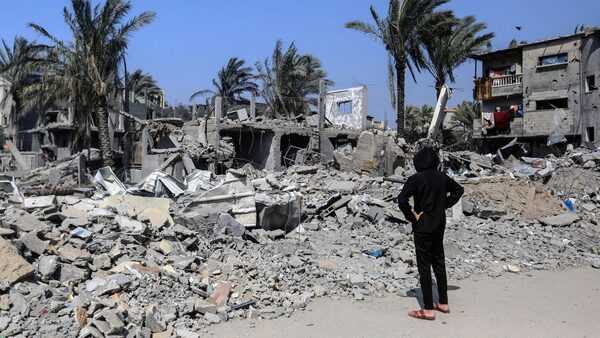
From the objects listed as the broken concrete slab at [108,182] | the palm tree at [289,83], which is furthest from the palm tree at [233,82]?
the broken concrete slab at [108,182]

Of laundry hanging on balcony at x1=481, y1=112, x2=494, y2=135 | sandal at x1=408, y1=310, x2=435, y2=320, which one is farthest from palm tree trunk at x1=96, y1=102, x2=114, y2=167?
laundry hanging on balcony at x1=481, y1=112, x2=494, y2=135

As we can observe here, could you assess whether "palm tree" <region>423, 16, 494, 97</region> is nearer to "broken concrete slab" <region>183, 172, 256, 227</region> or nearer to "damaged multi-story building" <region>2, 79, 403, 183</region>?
"damaged multi-story building" <region>2, 79, 403, 183</region>

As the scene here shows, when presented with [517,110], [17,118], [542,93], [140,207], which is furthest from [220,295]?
[17,118]

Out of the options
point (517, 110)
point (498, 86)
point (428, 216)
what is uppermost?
point (498, 86)

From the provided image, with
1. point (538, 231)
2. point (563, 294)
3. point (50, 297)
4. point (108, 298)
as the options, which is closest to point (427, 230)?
point (563, 294)

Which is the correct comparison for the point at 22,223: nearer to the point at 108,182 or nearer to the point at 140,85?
the point at 108,182

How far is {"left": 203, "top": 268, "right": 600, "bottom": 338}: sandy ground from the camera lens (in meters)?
4.43

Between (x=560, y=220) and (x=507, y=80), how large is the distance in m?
24.9

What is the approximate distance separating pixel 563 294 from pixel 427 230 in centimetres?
233

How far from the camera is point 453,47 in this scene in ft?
83.8

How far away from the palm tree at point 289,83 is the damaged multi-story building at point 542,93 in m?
11.6

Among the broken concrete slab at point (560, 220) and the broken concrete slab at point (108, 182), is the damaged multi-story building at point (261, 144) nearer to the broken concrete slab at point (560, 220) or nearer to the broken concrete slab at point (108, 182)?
the broken concrete slab at point (108, 182)

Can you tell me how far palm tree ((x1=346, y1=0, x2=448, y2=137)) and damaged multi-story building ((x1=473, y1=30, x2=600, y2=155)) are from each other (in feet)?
35.3

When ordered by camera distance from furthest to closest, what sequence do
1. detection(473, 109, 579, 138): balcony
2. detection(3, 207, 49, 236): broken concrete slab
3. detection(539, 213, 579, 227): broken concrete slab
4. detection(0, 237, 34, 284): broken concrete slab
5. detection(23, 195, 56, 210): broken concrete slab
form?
detection(473, 109, 579, 138): balcony → detection(539, 213, 579, 227): broken concrete slab → detection(23, 195, 56, 210): broken concrete slab → detection(3, 207, 49, 236): broken concrete slab → detection(0, 237, 34, 284): broken concrete slab
